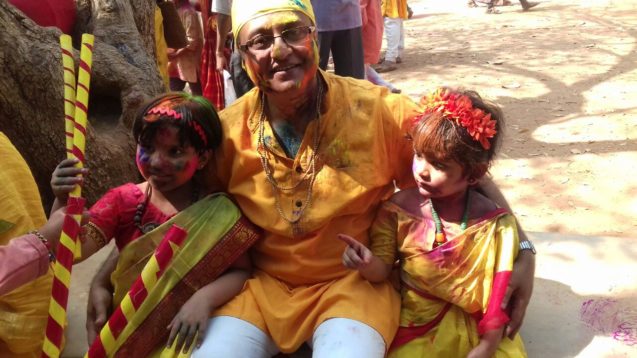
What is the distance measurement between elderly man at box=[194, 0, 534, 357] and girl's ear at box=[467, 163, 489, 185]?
23 cm

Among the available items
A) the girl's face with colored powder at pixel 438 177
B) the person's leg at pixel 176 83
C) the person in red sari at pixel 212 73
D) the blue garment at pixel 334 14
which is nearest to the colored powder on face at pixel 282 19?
the girl's face with colored powder at pixel 438 177

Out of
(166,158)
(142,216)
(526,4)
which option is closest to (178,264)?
(142,216)

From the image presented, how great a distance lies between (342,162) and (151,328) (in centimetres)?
84

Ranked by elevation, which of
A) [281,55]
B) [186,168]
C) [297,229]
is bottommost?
[297,229]

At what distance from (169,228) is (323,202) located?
0.52 metres

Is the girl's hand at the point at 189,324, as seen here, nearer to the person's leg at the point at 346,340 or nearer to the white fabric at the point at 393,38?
the person's leg at the point at 346,340

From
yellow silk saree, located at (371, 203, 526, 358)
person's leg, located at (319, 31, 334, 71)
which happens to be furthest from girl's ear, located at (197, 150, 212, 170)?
person's leg, located at (319, 31, 334, 71)

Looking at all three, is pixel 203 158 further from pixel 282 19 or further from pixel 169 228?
pixel 282 19

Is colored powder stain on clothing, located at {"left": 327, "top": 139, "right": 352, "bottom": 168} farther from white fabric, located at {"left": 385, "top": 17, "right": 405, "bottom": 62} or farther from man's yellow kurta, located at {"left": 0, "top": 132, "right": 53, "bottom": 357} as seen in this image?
white fabric, located at {"left": 385, "top": 17, "right": 405, "bottom": 62}

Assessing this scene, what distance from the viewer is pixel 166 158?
7.13 feet

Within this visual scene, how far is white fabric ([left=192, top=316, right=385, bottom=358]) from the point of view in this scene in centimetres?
199

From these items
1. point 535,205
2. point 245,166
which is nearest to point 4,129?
point 245,166

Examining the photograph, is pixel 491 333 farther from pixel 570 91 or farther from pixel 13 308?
pixel 570 91

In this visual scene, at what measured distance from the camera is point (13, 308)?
217 centimetres
